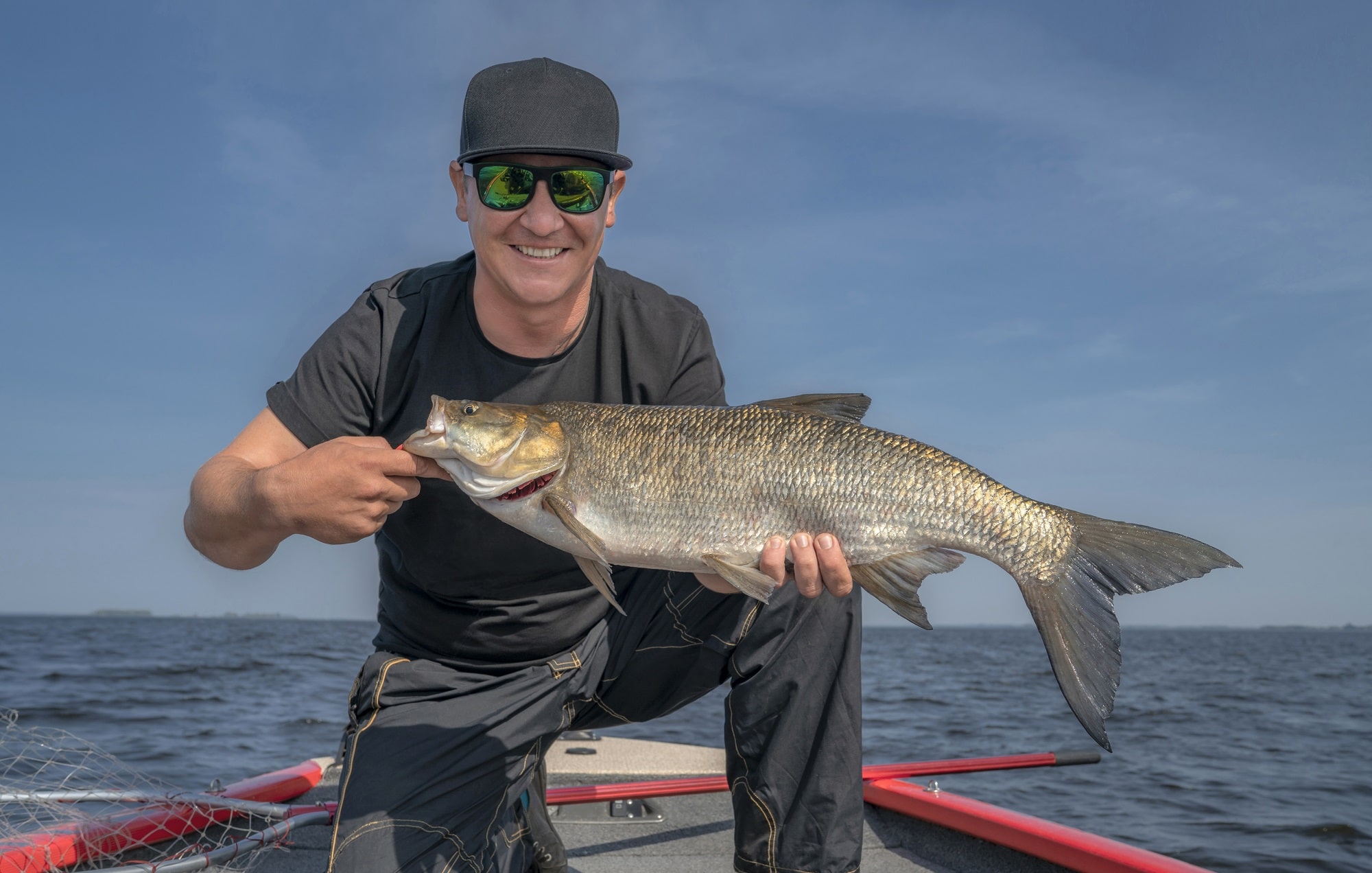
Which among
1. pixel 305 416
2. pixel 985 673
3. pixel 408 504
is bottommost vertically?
pixel 985 673

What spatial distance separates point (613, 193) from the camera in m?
3.42

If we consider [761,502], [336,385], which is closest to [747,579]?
[761,502]

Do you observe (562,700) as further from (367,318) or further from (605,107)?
(605,107)

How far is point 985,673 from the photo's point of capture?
35656 mm

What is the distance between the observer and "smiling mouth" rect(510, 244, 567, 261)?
3229mm

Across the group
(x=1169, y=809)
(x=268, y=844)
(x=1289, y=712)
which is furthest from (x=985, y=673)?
(x=268, y=844)

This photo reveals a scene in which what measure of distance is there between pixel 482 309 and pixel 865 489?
4.77 ft

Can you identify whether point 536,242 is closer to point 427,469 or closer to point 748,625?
point 427,469

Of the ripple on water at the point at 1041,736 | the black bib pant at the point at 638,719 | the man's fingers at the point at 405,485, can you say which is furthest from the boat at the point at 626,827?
the ripple on water at the point at 1041,736

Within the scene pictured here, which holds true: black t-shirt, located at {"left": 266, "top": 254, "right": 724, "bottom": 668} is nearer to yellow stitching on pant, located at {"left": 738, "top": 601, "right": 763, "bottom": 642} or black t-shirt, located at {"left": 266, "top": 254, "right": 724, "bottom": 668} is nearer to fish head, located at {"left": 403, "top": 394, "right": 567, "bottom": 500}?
fish head, located at {"left": 403, "top": 394, "right": 567, "bottom": 500}

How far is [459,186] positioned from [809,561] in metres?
1.85

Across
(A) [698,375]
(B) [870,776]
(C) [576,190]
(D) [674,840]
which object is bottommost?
(D) [674,840]

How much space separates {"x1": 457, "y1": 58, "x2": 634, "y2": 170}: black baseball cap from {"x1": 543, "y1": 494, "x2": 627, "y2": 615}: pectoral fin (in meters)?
1.14

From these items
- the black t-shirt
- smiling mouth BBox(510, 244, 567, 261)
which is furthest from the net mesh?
smiling mouth BBox(510, 244, 567, 261)
